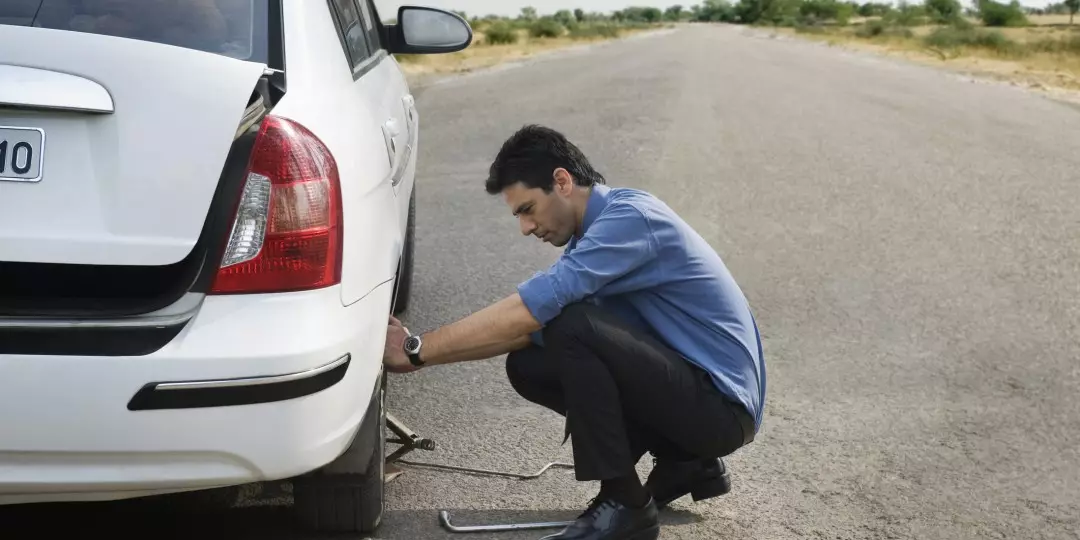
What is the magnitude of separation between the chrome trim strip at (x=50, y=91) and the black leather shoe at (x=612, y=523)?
1.64 meters

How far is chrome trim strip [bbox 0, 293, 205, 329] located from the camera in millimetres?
2410

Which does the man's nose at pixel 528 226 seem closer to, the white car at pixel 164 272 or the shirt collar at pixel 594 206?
the shirt collar at pixel 594 206

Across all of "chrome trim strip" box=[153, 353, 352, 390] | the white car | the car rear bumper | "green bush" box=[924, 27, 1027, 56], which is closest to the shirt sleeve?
the white car

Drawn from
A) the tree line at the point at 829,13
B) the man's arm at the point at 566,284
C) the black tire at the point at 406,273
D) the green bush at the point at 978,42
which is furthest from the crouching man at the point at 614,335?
the tree line at the point at 829,13

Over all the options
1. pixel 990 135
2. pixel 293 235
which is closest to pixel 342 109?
pixel 293 235

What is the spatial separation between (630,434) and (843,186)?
23.3 ft

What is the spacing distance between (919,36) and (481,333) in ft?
204

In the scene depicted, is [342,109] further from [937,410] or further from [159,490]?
[937,410]

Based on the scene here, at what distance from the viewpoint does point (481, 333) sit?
3.32m

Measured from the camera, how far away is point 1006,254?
7.44m

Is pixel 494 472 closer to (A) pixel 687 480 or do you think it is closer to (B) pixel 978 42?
(A) pixel 687 480

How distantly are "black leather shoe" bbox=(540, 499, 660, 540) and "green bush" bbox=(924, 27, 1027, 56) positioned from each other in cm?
4049

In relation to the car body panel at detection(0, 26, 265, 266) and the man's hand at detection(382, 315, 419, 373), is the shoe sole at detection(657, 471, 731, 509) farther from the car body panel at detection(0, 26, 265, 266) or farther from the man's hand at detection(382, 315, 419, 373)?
the car body panel at detection(0, 26, 265, 266)

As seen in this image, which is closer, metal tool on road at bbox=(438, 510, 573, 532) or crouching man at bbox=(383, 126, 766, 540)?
crouching man at bbox=(383, 126, 766, 540)
